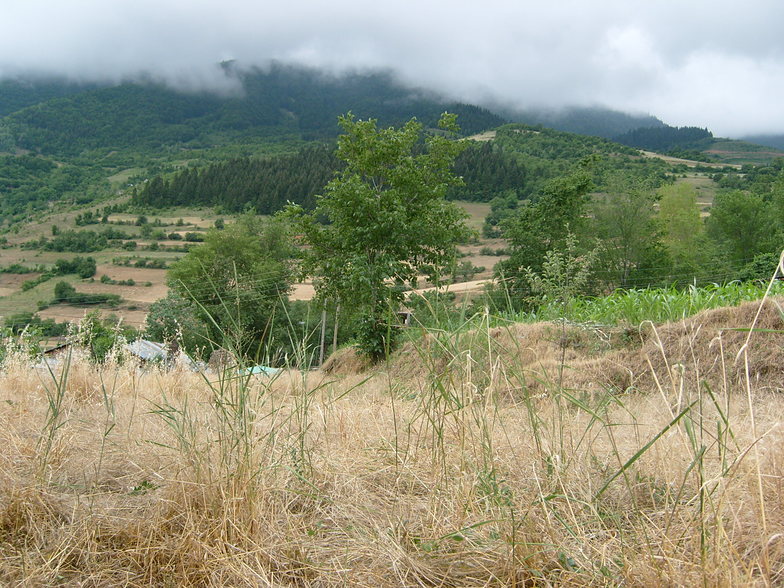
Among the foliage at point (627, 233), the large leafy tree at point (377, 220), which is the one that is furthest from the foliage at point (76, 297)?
the foliage at point (627, 233)

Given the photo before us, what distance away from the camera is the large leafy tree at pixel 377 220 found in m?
13.3

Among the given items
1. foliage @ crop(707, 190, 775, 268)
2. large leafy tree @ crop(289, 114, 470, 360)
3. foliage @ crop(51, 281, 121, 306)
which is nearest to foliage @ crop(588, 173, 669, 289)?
foliage @ crop(707, 190, 775, 268)

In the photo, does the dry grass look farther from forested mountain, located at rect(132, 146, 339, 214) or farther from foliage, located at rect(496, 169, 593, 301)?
forested mountain, located at rect(132, 146, 339, 214)

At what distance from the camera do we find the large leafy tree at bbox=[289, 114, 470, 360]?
13.3 meters

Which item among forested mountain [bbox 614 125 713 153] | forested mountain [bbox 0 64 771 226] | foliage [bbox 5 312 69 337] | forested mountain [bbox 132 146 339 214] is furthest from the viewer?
forested mountain [bbox 614 125 713 153]

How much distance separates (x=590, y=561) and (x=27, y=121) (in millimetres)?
206453

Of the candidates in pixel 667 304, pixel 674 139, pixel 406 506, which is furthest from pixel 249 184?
pixel 674 139

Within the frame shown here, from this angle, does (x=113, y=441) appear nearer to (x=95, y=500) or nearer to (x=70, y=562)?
(x=95, y=500)

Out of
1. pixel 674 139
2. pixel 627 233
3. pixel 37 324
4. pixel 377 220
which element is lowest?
pixel 37 324

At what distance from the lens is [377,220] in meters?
13.5

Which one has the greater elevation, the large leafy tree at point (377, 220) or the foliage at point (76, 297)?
the large leafy tree at point (377, 220)

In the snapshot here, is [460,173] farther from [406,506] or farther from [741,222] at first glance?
[406,506]

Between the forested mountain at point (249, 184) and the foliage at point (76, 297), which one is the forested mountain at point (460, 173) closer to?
the forested mountain at point (249, 184)

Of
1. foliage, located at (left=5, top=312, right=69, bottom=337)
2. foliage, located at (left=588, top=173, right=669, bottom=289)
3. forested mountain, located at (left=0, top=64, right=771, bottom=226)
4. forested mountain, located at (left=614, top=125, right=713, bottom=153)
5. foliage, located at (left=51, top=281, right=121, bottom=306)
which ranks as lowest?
foliage, located at (left=51, top=281, right=121, bottom=306)
